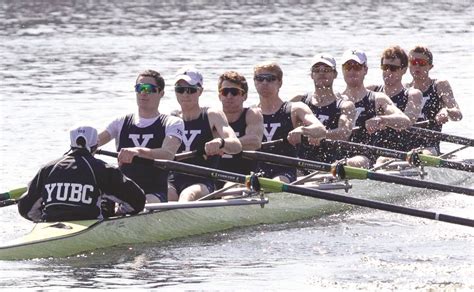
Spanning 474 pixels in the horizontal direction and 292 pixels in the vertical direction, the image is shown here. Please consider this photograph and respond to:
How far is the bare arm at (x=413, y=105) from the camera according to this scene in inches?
704

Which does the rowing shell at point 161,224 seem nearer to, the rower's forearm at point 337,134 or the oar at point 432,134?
the rower's forearm at point 337,134

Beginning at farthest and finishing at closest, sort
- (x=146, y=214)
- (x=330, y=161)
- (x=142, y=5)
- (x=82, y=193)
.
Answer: (x=142, y=5), (x=330, y=161), (x=146, y=214), (x=82, y=193)

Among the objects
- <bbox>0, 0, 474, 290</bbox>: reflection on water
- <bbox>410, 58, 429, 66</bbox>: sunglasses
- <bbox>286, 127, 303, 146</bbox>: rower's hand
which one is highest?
<bbox>410, 58, 429, 66</bbox>: sunglasses

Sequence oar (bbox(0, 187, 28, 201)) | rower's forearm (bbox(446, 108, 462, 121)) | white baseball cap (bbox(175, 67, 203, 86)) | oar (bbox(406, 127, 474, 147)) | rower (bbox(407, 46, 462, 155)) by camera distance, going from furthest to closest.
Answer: rower (bbox(407, 46, 462, 155)) → rower's forearm (bbox(446, 108, 462, 121)) → oar (bbox(406, 127, 474, 147)) → white baseball cap (bbox(175, 67, 203, 86)) → oar (bbox(0, 187, 28, 201))

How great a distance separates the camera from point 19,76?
3184 centimetres

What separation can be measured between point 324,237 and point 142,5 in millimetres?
43736

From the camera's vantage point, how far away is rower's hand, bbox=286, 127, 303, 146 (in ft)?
50.9

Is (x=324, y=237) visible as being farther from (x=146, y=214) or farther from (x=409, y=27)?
(x=409, y=27)


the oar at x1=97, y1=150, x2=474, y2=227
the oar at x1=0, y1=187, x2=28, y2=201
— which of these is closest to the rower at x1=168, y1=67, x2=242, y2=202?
the oar at x1=97, y1=150, x2=474, y2=227

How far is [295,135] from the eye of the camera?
51.0ft

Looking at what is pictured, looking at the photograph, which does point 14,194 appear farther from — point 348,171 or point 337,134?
point 337,134

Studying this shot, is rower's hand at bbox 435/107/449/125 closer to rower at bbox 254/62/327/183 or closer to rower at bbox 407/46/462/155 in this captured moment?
rower at bbox 407/46/462/155

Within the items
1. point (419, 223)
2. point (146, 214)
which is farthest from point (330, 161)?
point (146, 214)

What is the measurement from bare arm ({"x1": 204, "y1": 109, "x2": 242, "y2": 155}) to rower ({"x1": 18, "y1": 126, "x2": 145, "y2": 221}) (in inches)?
69.2
